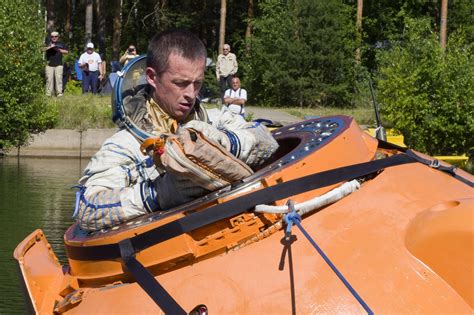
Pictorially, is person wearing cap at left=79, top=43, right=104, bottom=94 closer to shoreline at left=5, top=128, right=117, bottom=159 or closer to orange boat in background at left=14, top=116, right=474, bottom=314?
shoreline at left=5, top=128, right=117, bottom=159

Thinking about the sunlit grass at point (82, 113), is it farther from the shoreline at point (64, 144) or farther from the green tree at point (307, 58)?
the green tree at point (307, 58)

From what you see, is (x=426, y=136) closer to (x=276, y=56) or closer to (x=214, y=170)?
(x=276, y=56)

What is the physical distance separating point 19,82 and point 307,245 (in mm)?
18748

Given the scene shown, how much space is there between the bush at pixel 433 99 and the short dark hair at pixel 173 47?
17125 millimetres

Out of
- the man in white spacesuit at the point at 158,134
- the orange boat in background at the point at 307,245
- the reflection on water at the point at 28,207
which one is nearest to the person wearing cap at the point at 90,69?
the reflection on water at the point at 28,207

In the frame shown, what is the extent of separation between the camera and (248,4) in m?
42.4

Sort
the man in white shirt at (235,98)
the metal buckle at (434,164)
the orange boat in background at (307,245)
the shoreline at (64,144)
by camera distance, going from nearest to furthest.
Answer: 1. the orange boat in background at (307,245)
2. the metal buckle at (434,164)
3. the shoreline at (64,144)
4. the man in white shirt at (235,98)

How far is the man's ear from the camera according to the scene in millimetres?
4039

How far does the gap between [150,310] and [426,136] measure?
1831 cm

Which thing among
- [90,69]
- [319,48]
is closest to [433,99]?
[90,69]

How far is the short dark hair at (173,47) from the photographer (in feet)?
13.0

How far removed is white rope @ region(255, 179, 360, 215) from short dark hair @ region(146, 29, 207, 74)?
2.51ft

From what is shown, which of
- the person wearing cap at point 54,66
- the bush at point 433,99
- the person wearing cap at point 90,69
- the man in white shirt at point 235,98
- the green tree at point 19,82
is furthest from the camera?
the person wearing cap at point 90,69

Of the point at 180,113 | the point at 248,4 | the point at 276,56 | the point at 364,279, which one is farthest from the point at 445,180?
the point at 248,4
